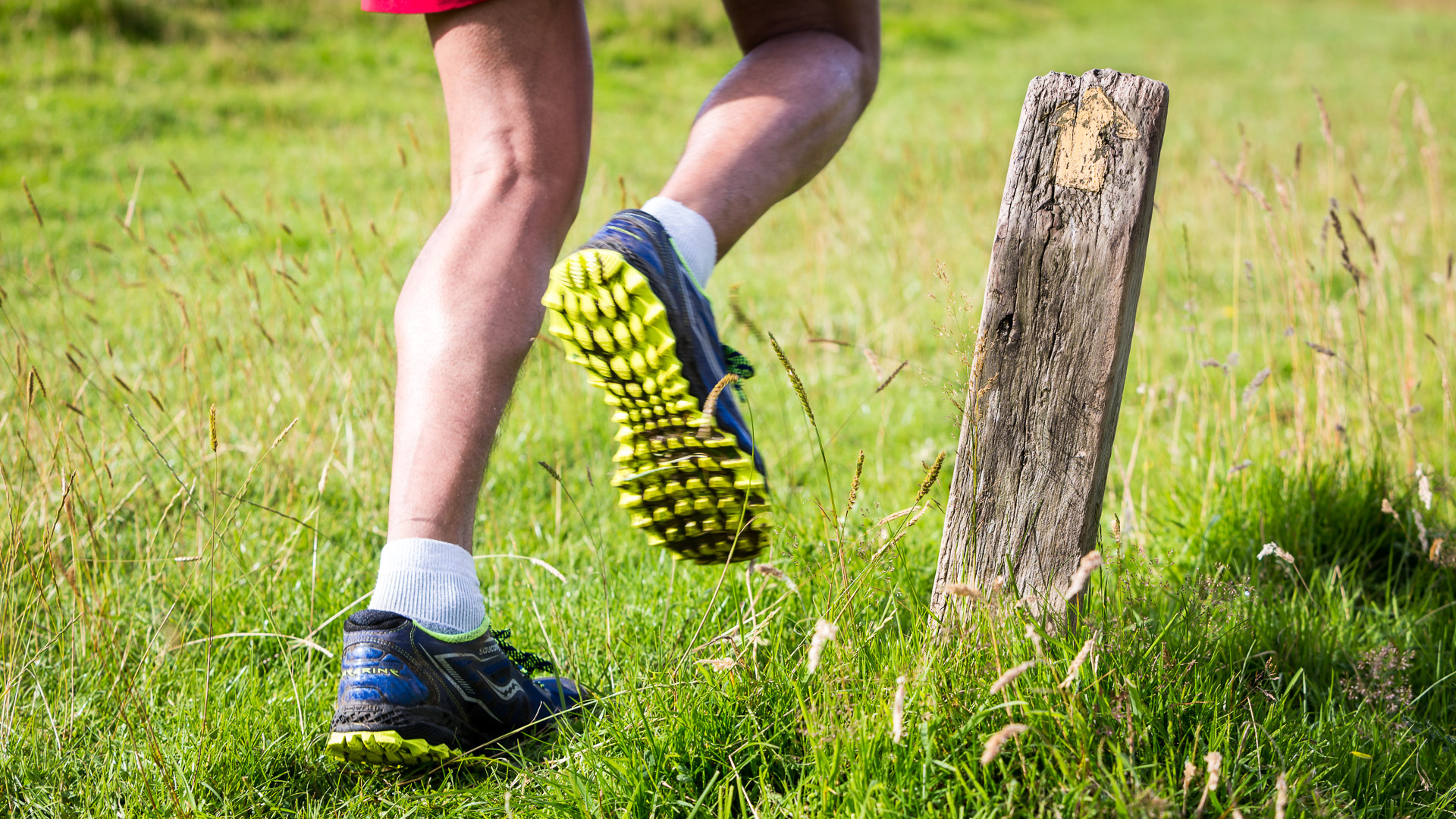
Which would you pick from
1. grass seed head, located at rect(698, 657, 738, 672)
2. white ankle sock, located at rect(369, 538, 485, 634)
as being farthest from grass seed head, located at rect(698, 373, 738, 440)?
white ankle sock, located at rect(369, 538, 485, 634)

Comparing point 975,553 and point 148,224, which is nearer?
point 975,553

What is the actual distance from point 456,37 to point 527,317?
0.46m

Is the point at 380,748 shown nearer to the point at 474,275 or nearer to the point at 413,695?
the point at 413,695

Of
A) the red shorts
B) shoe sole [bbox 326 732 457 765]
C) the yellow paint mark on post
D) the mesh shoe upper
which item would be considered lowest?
shoe sole [bbox 326 732 457 765]

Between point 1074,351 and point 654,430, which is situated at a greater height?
point 1074,351

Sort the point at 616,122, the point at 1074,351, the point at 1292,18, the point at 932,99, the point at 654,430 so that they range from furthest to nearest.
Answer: the point at 1292,18 → the point at 932,99 → the point at 616,122 → the point at 654,430 → the point at 1074,351

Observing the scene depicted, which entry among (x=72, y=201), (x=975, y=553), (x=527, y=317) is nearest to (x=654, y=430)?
(x=527, y=317)

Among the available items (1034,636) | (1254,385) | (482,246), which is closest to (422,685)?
(482,246)

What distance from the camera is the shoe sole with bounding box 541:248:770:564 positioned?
1.41 m

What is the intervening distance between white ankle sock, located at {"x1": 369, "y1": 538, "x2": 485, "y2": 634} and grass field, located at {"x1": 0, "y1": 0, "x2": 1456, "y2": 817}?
0.80 feet

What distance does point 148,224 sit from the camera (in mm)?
5961

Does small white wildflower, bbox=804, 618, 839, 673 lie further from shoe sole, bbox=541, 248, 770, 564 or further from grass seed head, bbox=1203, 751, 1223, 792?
grass seed head, bbox=1203, 751, 1223, 792

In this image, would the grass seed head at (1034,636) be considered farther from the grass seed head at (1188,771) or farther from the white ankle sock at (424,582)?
the white ankle sock at (424,582)

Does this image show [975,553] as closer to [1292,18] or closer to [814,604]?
[814,604]
